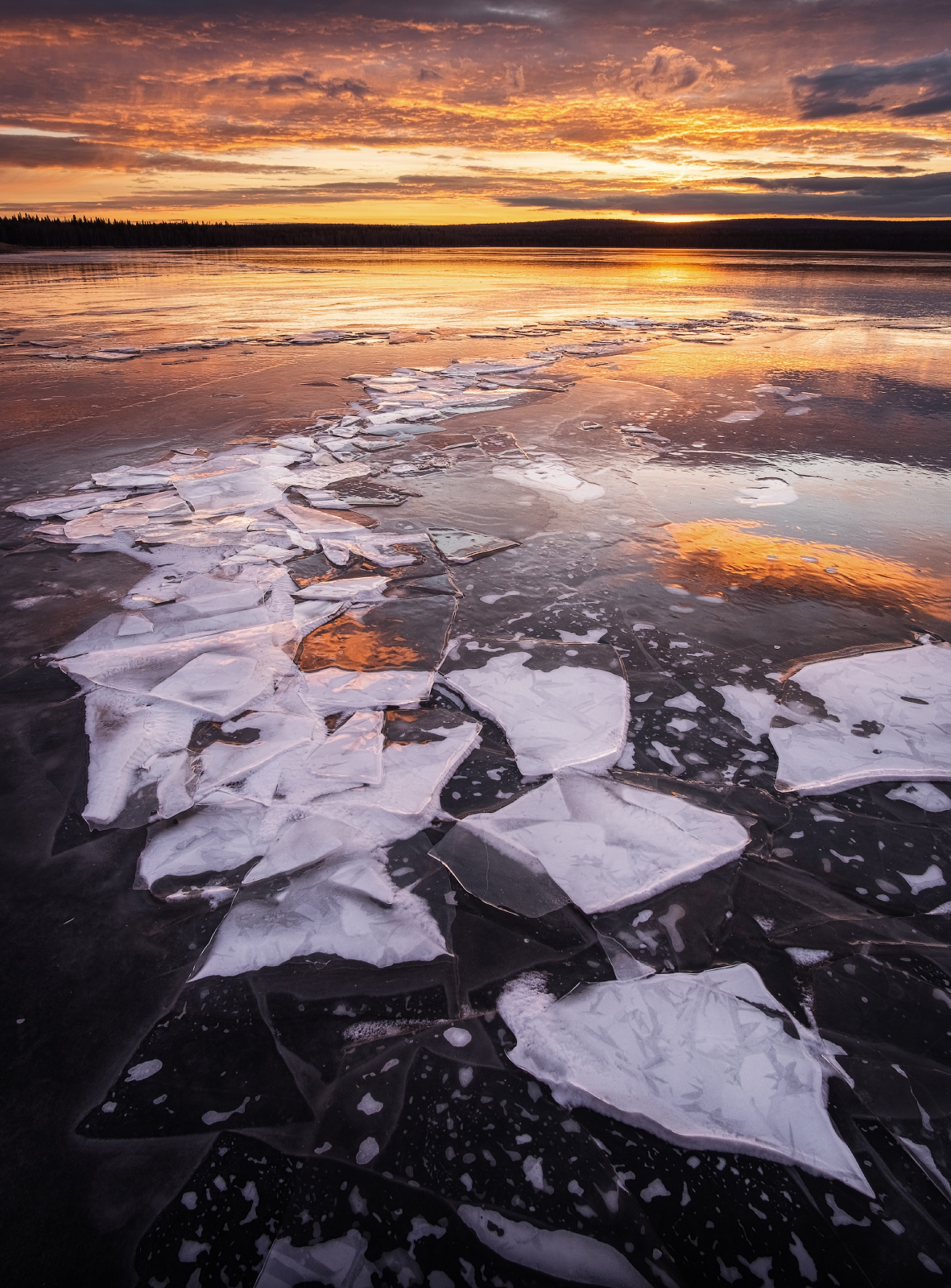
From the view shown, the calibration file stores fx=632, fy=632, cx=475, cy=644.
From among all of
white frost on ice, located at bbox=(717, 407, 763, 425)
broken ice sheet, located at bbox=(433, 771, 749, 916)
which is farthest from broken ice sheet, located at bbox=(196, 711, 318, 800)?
white frost on ice, located at bbox=(717, 407, 763, 425)

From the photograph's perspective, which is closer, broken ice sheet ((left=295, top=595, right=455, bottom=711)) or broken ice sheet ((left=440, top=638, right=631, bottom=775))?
broken ice sheet ((left=440, top=638, right=631, bottom=775))

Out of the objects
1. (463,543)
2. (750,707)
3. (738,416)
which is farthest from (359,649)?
(738,416)

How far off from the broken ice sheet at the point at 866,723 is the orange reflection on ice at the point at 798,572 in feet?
1.49

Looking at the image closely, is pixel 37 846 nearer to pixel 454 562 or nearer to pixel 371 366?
pixel 454 562

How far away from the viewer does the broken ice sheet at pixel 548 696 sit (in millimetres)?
1818

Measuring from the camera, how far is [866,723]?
194 centimetres

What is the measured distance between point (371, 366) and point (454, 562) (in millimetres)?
5367

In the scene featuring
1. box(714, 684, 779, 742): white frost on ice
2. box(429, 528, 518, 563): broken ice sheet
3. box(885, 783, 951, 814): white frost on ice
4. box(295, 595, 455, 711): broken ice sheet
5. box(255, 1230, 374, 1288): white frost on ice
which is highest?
box(429, 528, 518, 563): broken ice sheet

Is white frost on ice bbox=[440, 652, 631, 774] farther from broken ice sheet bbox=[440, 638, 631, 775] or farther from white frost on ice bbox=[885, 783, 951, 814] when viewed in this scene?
white frost on ice bbox=[885, 783, 951, 814]

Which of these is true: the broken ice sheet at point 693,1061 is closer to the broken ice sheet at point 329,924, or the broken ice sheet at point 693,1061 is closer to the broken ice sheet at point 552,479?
the broken ice sheet at point 329,924

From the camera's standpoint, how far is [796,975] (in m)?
1.27

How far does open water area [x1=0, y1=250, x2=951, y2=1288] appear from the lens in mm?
960

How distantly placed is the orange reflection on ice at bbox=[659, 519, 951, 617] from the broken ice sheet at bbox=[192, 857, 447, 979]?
75.1 inches

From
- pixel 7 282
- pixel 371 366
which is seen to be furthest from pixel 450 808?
pixel 7 282
